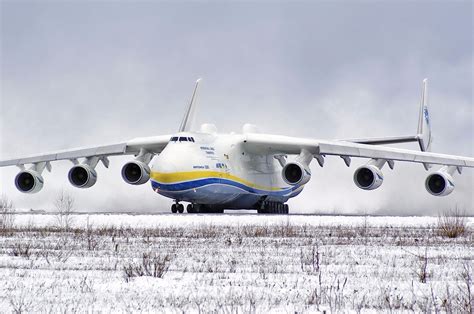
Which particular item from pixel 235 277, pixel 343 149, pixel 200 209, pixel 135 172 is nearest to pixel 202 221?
pixel 343 149

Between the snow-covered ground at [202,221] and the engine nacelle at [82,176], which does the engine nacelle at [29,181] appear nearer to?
the engine nacelle at [82,176]

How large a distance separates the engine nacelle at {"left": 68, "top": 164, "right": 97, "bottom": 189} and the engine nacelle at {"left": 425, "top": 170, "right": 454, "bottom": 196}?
45.0 ft

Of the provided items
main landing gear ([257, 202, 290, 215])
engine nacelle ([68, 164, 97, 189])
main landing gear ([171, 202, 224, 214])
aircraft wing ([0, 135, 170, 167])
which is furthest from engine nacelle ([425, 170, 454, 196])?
engine nacelle ([68, 164, 97, 189])

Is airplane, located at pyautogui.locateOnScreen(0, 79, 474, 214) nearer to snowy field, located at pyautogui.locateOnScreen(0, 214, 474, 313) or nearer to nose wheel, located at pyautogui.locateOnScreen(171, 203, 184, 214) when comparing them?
nose wheel, located at pyautogui.locateOnScreen(171, 203, 184, 214)

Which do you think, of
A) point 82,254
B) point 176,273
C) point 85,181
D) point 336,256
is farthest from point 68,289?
point 85,181

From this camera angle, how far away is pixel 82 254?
9617mm

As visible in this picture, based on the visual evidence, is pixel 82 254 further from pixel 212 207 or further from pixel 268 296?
pixel 212 207

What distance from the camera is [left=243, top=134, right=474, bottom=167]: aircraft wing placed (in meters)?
27.8

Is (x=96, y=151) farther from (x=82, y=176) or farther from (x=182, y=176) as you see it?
(x=182, y=176)

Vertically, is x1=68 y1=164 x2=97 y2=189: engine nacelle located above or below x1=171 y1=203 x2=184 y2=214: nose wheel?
above

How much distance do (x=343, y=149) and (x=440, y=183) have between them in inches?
167

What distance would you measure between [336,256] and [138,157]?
71.4 feet

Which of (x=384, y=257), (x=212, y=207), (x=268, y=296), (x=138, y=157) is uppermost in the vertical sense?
(x=138, y=157)

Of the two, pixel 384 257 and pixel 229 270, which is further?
pixel 384 257
